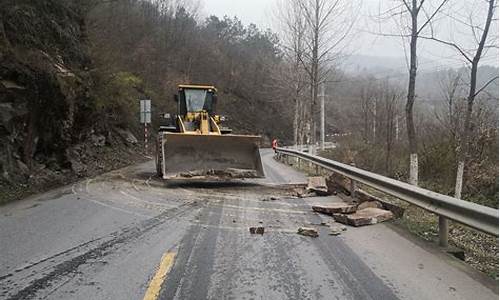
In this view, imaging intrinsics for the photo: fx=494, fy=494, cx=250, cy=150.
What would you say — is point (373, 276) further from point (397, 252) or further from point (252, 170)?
point (252, 170)

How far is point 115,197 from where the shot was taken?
414 inches

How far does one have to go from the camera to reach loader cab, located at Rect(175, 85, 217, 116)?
58.2ft

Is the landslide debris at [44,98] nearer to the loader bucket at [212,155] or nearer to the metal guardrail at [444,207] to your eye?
the loader bucket at [212,155]

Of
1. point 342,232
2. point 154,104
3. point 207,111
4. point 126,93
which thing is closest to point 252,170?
point 207,111

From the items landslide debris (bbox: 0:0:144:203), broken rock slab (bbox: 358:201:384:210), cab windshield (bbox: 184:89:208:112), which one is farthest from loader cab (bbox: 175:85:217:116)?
broken rock slab (bbox: 358:201:384:210)

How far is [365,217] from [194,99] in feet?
36.4

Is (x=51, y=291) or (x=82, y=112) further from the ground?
(x=82, y=112)

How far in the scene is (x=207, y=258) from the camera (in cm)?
566

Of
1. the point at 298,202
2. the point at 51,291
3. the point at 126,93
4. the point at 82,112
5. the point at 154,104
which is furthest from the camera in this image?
the point at 154,104

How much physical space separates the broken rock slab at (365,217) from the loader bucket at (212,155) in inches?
218

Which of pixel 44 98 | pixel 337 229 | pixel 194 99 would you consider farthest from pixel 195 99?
pixel 337 229

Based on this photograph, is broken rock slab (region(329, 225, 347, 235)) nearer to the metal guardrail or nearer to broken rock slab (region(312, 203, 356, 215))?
broken rock slab (region(312, 203, 356, 215))

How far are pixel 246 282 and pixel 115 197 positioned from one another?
6344 mm

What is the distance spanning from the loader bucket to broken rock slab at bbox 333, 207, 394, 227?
5.53 metres
